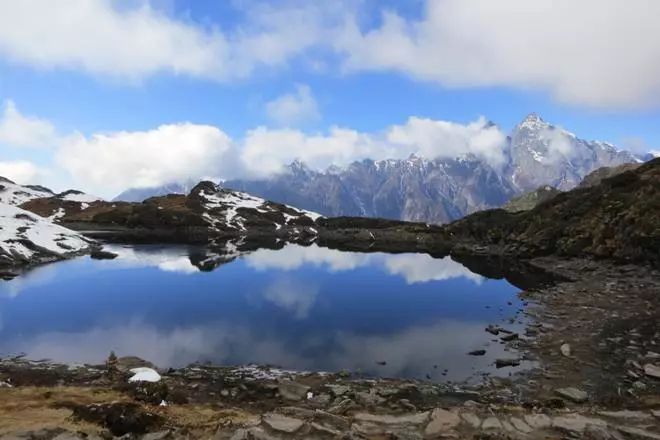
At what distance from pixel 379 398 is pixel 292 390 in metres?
4.92

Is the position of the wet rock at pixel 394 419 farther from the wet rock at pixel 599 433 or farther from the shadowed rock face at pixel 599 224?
the shadowed rock face at pixel 599 224

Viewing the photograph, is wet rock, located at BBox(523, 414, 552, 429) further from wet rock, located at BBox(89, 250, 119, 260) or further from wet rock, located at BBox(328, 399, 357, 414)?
wet rock, located at BBox(89, 250, 119, 260)

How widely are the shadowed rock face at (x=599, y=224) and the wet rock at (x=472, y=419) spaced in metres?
64.5

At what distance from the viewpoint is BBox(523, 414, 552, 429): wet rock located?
1786 centimetres

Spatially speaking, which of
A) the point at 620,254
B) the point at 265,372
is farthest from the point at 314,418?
the point at 620,254

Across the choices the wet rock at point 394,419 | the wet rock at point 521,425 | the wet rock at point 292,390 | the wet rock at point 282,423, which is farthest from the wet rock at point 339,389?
the wet rock at point 521,425

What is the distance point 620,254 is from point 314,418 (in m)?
75.5

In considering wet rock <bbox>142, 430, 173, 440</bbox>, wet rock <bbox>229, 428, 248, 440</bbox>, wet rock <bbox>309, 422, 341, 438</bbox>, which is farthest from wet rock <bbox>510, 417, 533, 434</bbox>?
wet rock <bbox>142, 430, 173, 440</bbox>

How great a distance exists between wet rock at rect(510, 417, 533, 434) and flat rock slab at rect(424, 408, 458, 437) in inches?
80.5

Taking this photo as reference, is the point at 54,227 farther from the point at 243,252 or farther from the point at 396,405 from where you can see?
the point at 396,405

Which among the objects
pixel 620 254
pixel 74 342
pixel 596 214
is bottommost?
pixel 74 342

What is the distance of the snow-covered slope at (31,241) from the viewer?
84188mm

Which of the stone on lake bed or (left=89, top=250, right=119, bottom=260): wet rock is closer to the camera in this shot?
the stone on lake bed

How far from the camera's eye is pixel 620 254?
76.7m
